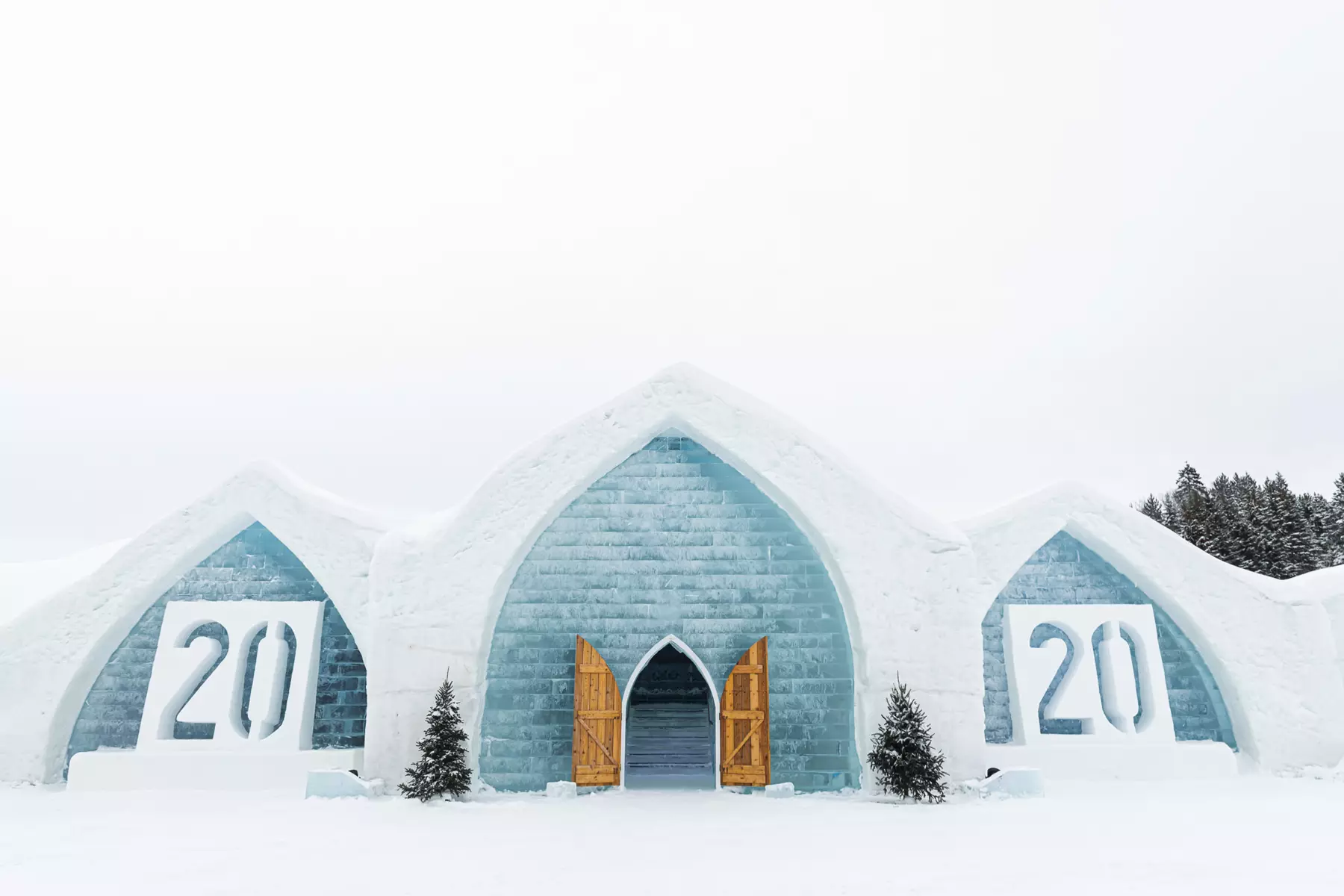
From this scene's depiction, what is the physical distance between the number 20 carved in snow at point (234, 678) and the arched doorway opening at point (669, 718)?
5998mm

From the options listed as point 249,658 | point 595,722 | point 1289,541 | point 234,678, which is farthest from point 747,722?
point 1289,541

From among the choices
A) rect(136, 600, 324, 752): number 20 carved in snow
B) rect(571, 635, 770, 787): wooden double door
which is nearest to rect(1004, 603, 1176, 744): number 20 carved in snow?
rect(571, 635, 770, 787): wooden double door

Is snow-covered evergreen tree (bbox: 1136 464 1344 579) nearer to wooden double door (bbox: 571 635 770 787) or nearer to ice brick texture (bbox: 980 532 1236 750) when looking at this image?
ice brick texture (bbox: 980 532 1236 750)

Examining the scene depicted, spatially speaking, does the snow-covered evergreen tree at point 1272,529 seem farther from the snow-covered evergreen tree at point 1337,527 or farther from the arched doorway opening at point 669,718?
the arched doorway opening at point 669,718

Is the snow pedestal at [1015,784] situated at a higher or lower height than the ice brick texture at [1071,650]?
lower

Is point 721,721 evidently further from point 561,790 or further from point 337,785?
point 337,785

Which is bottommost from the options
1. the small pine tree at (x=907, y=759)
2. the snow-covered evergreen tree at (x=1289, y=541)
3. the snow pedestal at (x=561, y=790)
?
the snow pedestal at (x=561, y=790)

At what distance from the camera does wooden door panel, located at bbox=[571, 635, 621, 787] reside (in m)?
10.4

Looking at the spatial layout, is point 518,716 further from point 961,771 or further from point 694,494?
point 961,771

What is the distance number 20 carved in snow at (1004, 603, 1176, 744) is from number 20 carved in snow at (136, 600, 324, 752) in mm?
10193

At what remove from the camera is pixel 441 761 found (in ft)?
31.7

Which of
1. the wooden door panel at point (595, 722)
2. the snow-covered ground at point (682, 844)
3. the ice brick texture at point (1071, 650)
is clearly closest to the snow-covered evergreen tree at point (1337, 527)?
the ice brick texture at point (1071, 650)

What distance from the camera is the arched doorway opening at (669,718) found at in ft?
49.3

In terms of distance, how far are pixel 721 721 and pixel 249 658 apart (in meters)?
7.06
